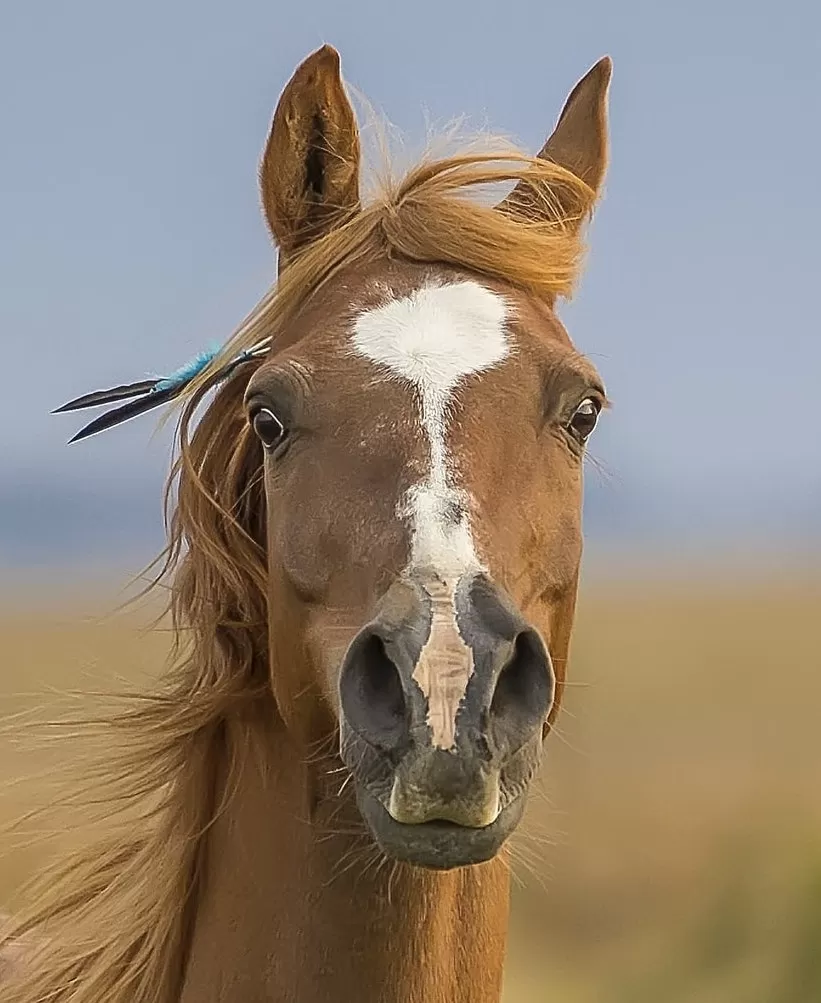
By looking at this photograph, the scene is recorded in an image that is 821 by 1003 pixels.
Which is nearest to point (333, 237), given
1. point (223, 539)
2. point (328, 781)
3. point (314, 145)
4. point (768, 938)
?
point (314, 145)

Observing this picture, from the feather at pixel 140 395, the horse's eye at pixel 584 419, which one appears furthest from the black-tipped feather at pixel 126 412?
the horse's eye at pixel 584 419

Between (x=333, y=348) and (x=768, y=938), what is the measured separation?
6207 millimetres

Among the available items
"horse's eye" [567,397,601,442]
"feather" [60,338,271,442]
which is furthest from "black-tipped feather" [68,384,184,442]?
Result: "horse's eye" [567,397,601,442]

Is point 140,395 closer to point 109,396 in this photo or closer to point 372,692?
point 109,396

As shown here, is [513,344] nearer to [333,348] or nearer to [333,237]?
[333,348]

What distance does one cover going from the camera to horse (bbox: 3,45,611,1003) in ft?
4.20

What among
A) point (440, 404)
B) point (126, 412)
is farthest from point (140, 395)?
point (440, 404)

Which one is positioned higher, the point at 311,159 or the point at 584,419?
the point at 311,159

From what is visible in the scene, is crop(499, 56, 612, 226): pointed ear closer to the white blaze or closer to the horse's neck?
the white blaze

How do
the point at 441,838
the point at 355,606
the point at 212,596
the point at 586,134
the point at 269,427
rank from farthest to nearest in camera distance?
the point at 586,134
the point at 212,596
the point at 269,427
the point at 355,606
the point at 441,838

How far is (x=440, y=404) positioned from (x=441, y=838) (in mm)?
538

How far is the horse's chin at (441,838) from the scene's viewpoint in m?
1.29

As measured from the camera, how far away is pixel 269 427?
1.65 m

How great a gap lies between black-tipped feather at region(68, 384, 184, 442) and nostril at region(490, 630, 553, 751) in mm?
1069
